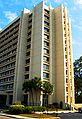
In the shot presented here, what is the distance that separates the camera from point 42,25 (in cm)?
6856

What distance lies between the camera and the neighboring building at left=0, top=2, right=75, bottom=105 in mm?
65250

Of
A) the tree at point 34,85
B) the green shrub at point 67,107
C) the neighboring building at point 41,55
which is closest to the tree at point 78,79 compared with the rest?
the neighboring building at point 41,55

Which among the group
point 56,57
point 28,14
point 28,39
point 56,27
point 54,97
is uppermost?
point 28,14

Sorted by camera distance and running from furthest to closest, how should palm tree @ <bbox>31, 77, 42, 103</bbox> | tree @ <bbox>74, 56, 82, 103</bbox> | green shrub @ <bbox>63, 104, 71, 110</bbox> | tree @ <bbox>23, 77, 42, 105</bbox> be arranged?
tree @ <bbox>74, 56, 82, 103</bbox>
green shrub @ <bbox>63, 104, 71, 110</bbox>
tree @ <bbox>23, 77, 42, 105</bbox>
palm tree @ <bbox>31, 77, 42, 103</bbox>

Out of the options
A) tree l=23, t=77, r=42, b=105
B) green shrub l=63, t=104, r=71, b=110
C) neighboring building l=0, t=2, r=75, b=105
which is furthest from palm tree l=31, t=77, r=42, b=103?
green shrub l=63, t=104, r=71, b=110

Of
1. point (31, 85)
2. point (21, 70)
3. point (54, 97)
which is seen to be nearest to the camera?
point (31, 85)

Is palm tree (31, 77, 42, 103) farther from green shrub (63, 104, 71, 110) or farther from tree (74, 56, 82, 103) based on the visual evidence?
tree (74, 56, 82, 103)

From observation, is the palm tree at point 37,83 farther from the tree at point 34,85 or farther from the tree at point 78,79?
the tree at point 78,79

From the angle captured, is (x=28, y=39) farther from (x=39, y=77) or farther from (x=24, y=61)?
(x=39, y=77)

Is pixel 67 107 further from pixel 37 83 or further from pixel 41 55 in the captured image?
pixel 41 55

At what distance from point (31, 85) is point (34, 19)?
91.6ft

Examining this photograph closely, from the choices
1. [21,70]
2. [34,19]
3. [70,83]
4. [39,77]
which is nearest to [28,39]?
[34,19]

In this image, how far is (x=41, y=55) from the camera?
212 feet

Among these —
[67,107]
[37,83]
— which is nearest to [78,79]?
[67,107]
